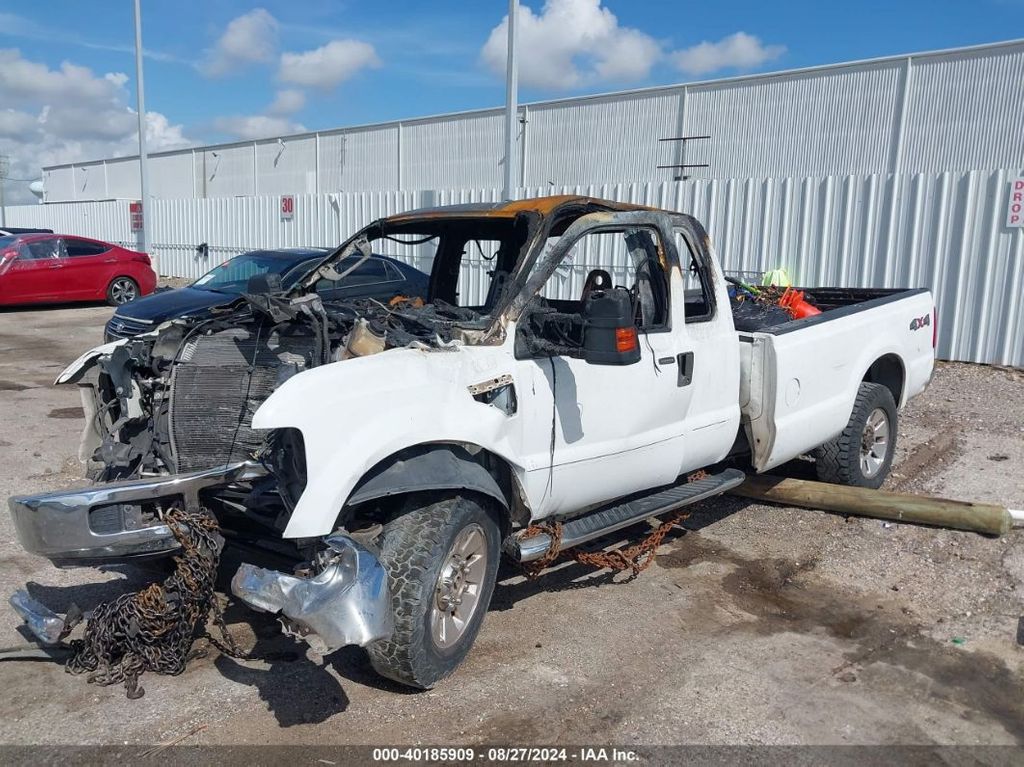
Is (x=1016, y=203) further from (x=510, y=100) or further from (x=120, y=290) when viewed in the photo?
(x=120, y=290)

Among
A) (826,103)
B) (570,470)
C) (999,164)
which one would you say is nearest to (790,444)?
(570,470)

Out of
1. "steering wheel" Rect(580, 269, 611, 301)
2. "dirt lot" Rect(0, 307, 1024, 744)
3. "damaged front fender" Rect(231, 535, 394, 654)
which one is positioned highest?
"steering wheel" Rect(580, 269, 611, 301)

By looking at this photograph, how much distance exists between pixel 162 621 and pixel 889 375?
534cm

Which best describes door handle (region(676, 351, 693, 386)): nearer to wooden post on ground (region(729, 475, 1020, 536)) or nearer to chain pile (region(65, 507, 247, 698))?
wooden post on ground (region(729, 475, 1020, 536))

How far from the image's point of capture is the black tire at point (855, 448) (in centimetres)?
612

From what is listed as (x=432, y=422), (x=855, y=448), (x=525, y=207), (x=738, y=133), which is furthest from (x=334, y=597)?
(x=738, y=133)

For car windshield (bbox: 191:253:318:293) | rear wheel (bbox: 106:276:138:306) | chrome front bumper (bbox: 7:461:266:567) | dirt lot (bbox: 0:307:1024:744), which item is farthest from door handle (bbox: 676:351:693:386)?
rear wheel (bbox: 106:276:138:306)

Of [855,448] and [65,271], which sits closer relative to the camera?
[855,448]

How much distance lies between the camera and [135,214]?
29.5 metres

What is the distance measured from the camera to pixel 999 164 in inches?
762

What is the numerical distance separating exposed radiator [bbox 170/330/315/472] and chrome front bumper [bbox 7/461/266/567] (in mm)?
374

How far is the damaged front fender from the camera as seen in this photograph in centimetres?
314

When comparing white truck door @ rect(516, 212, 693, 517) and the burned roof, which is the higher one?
the burned roof

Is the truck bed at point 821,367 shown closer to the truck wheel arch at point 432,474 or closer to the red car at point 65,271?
the truck wheel arch at point 432,474
